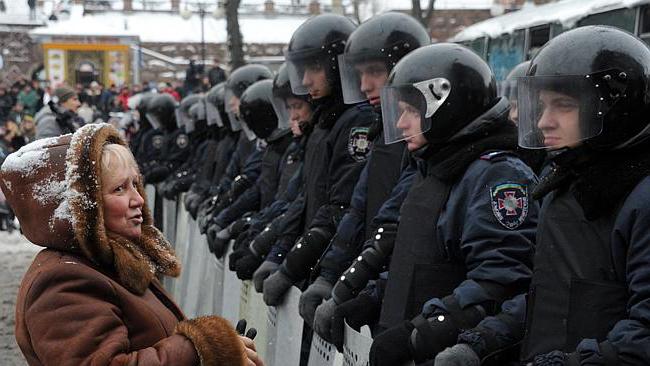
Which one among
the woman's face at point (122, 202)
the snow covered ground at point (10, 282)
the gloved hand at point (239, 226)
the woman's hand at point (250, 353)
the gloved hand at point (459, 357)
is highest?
the woman's face at point (122, 202)

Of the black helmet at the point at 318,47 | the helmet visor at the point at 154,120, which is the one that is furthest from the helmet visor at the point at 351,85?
the helmet visor at the point at 154,120

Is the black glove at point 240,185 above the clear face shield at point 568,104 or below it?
below

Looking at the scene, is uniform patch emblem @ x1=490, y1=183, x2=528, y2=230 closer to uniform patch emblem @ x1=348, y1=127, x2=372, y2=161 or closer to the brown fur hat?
the brown fur hat

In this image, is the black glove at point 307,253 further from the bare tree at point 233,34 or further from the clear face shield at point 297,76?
the bare tree at point 233,34

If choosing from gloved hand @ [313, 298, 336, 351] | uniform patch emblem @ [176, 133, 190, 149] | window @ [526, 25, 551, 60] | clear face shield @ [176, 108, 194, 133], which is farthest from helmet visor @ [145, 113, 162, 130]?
gloved hand @ [313, 298, 336, 351]

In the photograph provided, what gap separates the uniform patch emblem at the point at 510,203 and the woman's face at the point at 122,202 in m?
1.21

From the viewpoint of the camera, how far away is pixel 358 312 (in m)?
3.82

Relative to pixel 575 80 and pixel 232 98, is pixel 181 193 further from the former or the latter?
pixel 575 80

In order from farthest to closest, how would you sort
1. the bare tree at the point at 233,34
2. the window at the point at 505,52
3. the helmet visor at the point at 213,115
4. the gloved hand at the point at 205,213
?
the bare tree at the point at 233,34 < the window at the point at 505,52 < the helmet visor at the point at 213,115 < the gloved hand at the point at 205,213

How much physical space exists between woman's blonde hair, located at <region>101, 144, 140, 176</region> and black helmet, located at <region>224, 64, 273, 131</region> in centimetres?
567

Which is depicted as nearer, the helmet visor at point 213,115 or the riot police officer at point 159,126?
the helmet visor at point 213,115

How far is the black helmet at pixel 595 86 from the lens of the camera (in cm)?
284

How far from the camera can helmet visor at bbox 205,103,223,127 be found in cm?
974

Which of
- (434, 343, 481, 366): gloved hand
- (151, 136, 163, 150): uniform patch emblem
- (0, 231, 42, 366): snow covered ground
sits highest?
(434, 343, 481, 366): gloved hand
